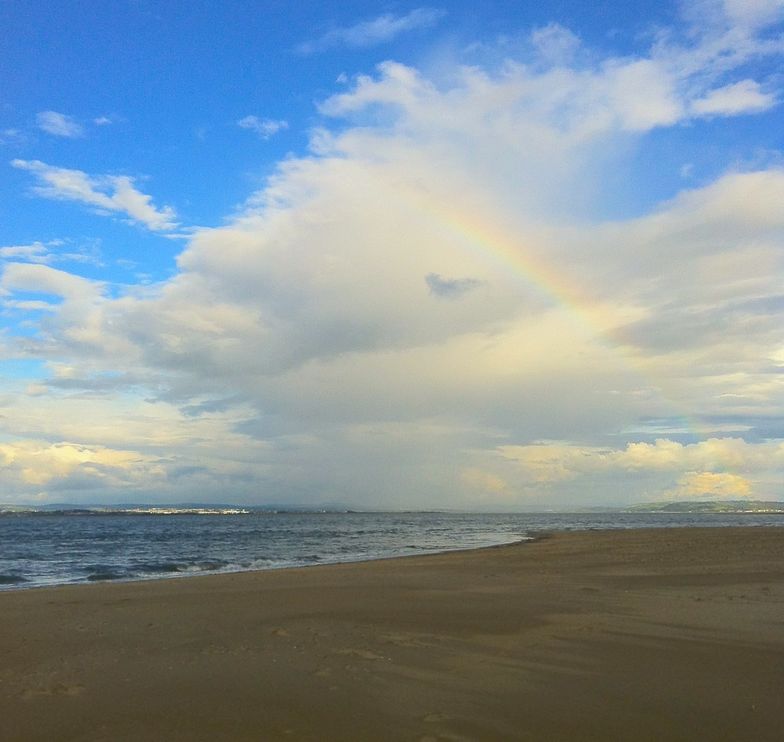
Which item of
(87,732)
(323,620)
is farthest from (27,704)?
(323,620)

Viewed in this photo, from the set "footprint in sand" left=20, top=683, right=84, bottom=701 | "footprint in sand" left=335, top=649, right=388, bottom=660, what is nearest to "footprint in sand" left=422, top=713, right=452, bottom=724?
"footprint in sand" left=335, top=649, right=388, bottom=660

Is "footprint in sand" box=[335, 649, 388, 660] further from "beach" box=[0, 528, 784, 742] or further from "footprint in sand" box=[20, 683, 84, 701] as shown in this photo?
"footprint in sand" box=[20, 683, 84, 701]

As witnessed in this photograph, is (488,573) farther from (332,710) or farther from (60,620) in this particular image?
(332,710)

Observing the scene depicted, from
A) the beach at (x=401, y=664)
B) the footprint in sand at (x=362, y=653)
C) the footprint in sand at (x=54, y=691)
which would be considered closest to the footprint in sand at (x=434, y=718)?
the beach at (x=401, y=664)

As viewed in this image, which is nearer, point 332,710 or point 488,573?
point 332,710

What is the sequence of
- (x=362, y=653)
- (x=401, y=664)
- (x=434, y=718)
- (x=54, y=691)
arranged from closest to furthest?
(x=434, y=718) < (x=54, y=691) < (x=401, y=664) < (x=362, y=653)

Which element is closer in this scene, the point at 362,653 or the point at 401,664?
the point at 401,664

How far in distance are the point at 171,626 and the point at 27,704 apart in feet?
17.6

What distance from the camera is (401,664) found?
30.2 ft

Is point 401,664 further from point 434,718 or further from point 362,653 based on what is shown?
point 434,718

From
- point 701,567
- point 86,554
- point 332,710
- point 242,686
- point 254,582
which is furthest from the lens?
point 86,554

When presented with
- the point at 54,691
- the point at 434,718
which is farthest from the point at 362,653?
the point at 54,691

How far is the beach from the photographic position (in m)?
6.73

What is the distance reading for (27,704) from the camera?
759 cm
